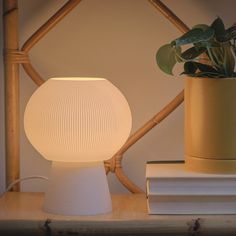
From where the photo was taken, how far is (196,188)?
0.89 m

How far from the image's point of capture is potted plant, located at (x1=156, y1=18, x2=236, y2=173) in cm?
90

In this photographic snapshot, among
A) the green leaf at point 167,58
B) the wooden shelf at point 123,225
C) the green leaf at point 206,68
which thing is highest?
the green leaf at point 167,58

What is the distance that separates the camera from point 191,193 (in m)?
0.89

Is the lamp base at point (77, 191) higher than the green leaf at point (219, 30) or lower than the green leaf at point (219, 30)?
lower

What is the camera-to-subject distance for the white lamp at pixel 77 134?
0.90m

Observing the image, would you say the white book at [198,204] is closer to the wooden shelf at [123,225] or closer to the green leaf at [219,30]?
the wooden shelf at [123,225]

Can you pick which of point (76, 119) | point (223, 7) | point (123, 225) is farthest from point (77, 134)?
point (223, 7)

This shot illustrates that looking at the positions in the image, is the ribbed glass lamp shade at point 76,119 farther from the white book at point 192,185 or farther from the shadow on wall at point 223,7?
the shadow on wall at point 223,7

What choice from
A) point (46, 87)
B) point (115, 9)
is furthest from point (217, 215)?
point (115, 9)

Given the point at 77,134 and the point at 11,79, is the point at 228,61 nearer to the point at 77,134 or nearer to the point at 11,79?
the point at 77,134

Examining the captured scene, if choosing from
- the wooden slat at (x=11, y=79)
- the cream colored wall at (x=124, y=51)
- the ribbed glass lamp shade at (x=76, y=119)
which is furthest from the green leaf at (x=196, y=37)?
the wooden slat at (x=11, y=79)

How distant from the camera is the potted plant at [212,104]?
0.90 meters

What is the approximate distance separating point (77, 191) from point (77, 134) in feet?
0.31

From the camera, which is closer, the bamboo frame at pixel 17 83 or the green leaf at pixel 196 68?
the green leaf at pixel 196 68
